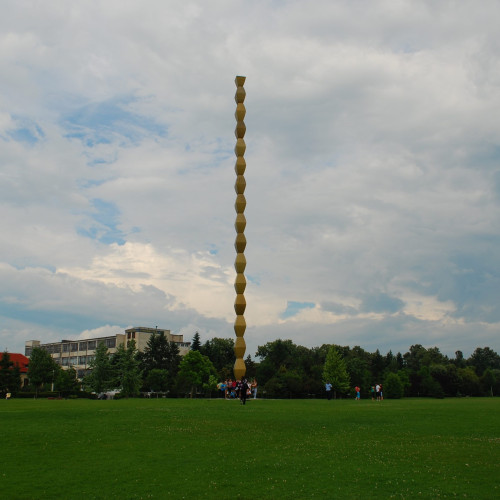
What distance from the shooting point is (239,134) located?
44.5 m

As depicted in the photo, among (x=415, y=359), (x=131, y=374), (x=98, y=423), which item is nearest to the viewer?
(x=98, y=423)

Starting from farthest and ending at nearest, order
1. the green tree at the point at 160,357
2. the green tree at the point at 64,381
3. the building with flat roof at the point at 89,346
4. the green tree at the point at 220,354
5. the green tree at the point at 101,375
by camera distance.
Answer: the building with flat roof at the point at 89,346, the green tree at the point at 160,357, the green tree at the point at 220,354, the green tree at the point at 64,381, the green tree at the point at 101,375

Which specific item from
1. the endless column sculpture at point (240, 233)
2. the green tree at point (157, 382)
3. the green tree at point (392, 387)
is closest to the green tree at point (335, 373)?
the green tree at point (392, 387)

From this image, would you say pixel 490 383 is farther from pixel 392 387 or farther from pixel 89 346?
pixel 89 346

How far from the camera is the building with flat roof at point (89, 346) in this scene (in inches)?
4505

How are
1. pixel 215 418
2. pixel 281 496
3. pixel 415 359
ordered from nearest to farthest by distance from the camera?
pixel 281 496, pixel 215 418, pixel 415 359

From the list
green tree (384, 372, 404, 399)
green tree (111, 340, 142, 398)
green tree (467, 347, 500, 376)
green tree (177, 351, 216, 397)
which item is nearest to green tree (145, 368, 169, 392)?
green tree (177, 351, 216, 397)

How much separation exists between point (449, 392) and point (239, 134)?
5835cm

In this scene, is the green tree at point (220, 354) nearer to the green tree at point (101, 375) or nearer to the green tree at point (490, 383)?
the green tree at point (101, 375)

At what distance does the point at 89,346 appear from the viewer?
121000 millimetres

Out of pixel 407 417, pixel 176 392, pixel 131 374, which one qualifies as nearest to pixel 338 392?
pixel 176 392

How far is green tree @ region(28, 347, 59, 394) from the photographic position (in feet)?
231

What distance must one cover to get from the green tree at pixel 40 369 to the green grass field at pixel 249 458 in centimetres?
5301

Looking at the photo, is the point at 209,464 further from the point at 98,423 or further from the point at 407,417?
the point at 407,417
